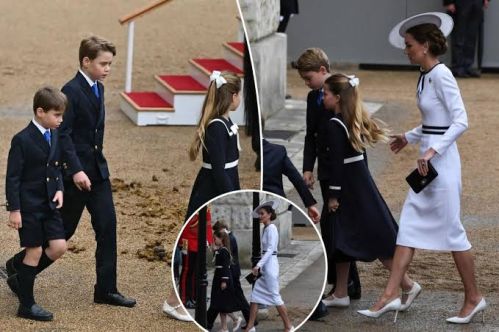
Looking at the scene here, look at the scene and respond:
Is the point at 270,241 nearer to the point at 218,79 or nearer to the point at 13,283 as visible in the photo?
the point at 218,79

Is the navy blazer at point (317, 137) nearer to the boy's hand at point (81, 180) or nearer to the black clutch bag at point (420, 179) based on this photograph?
the black clutch bag at point (420, 179)

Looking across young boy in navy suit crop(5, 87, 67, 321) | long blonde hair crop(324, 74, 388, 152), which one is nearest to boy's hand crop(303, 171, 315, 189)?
long blonde hair crop(324, 74, 388, 152)

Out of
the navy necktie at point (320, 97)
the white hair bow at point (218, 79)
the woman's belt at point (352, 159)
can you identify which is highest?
the white hair bow at point (218, 79)

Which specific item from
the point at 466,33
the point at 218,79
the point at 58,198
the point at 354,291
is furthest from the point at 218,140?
the point at 466,33

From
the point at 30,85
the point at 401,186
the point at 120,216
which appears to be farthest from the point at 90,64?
the point at 30,85

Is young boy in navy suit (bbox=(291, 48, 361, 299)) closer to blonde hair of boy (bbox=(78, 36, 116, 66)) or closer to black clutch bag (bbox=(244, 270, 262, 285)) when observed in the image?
black clutch bag (bbox=(244, 270, 262, 285))

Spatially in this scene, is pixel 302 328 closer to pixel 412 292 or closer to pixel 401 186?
pixel 412 292

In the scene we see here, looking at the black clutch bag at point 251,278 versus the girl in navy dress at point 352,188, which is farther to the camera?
the girl in navy dress at point 352,188

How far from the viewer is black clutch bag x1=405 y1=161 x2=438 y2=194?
7.54 metres

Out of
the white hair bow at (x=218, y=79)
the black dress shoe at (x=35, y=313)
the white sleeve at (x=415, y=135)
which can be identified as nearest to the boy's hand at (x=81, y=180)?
the black dress shoe at (x=35, y=313)

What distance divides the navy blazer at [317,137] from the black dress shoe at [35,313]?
1589 millimetres

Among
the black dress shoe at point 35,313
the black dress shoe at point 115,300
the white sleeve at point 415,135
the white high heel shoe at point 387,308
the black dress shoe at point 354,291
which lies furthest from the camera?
the black dress shoe at point 354,291

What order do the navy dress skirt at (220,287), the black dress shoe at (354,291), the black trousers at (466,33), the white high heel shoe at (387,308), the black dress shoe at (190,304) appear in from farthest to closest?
the black trousers at (466,33) < the black dress shoe at (354,291) < the white high heel shoe at (387,308) < the black dress shoe at (190,304) < the navy dress skirt at (220,287)

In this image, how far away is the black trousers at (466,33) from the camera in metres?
8.44
